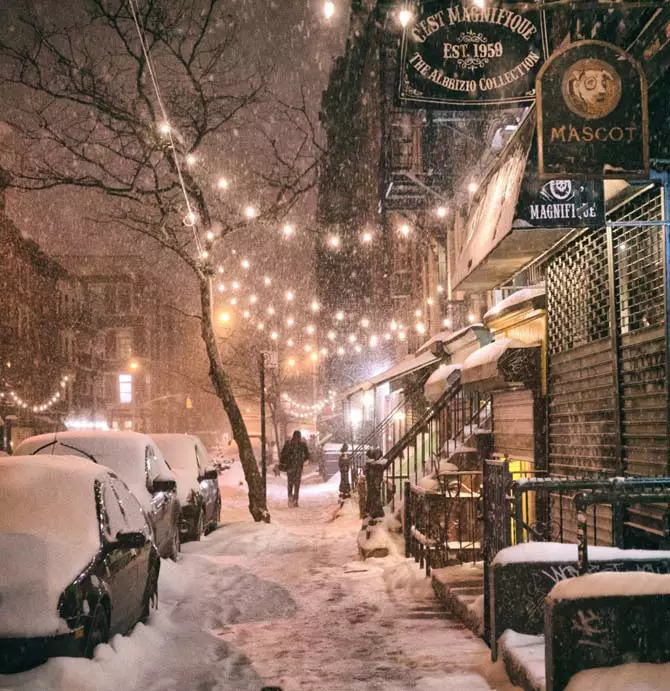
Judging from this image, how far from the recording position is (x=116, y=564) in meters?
6.46

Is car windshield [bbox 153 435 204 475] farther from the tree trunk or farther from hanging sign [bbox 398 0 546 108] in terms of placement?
hanging sign [bbox 398 0 546 108]

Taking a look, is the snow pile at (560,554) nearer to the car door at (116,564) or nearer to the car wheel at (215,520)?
the car door at (116,564)

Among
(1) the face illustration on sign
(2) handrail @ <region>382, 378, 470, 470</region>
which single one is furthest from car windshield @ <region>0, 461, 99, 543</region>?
(2) handrail @ <region>382, 378, 470, 470</region>

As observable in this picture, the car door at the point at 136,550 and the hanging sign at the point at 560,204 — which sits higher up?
the hanging sign at the point at 560,204

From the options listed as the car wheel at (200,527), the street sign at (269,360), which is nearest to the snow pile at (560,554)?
the car wheel at (200,527)

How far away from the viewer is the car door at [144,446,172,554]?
35.0 feet

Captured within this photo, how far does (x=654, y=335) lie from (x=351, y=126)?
50738mm

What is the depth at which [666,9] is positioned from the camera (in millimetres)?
7336

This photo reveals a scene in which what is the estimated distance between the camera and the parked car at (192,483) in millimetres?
14164

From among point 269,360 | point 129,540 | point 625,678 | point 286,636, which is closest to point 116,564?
point 129,540

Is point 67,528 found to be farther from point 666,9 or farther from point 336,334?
point 336,334

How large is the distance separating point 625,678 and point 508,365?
24.9 feet

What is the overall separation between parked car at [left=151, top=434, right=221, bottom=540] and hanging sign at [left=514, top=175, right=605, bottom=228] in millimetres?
8117

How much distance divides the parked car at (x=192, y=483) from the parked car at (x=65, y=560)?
638 centimetres
